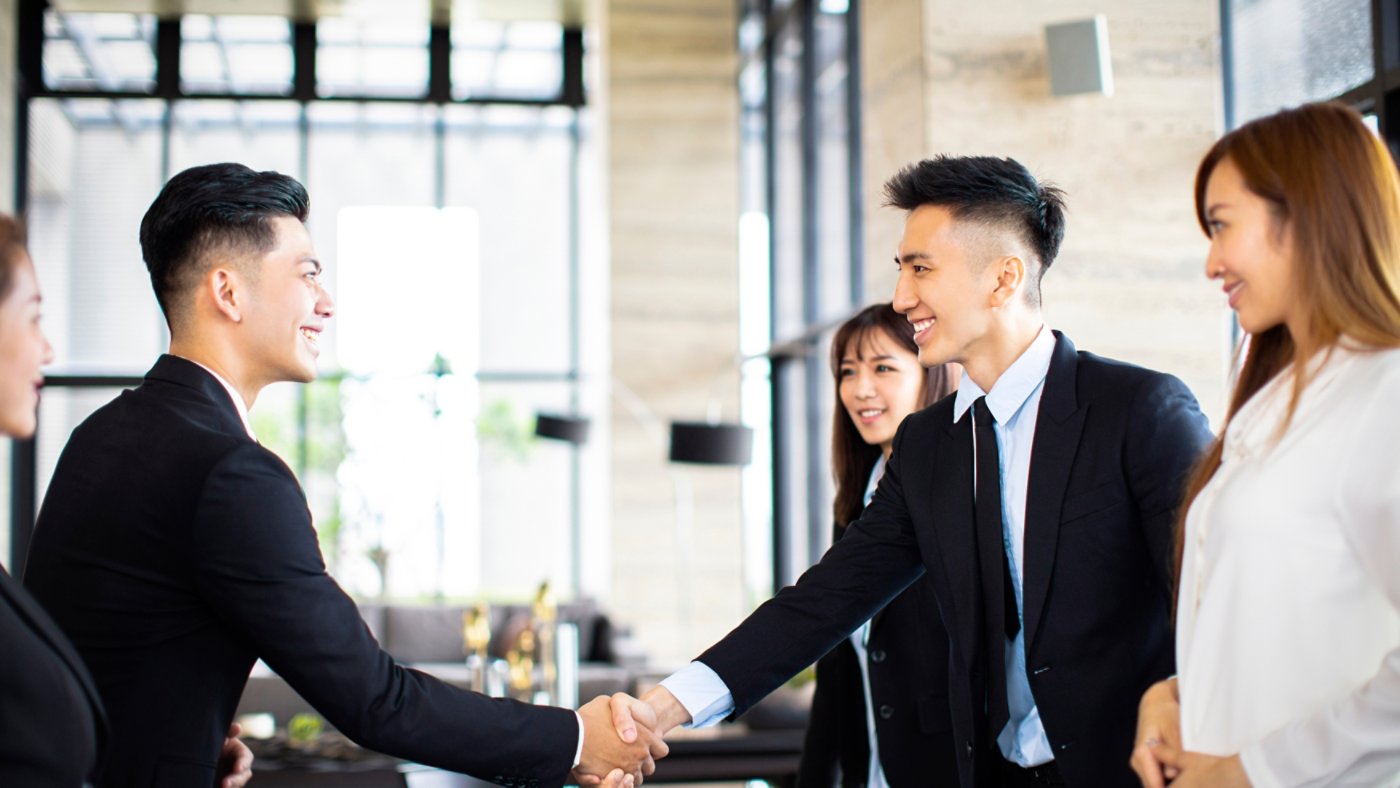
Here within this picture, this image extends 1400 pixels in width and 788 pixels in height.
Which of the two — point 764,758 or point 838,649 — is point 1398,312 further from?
point 764,758

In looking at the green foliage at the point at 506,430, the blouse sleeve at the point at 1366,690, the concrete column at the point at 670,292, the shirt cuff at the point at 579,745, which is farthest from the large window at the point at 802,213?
the blouse sleeve at the point at 1366,690

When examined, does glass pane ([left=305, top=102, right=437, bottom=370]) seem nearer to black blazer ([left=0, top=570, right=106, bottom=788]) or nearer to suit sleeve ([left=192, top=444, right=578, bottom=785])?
suit sleeve ([left=192, top=444, right=578, bottom=785])

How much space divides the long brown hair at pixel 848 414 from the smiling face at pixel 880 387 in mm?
13

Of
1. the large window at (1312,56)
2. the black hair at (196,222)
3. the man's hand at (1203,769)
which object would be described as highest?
the large window at (1312,56)

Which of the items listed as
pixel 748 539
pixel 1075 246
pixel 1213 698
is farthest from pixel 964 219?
pixel 748 539

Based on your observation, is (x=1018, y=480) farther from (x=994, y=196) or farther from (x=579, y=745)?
(x=579, y=745)

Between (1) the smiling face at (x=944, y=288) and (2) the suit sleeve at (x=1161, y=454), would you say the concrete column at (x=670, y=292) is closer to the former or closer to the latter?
(1) the smiling face at (x=944, y=288)

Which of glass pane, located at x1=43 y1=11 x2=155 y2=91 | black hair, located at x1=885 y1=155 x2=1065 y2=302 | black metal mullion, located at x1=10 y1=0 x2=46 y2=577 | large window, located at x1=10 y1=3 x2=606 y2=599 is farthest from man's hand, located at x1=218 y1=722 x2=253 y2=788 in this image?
glass pane, located at x1=43 y1=11 x2=155 y2=91

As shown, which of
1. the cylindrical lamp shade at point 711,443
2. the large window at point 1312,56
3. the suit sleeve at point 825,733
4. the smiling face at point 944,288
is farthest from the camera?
the cylindrical lamp shade at point 711,443

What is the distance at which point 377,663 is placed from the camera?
2330 millimetres

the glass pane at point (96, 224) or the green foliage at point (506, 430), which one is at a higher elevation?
the glass pane at point (96, 224)

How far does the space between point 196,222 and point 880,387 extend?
169cm

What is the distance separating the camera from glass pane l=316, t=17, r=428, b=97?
12.7 meters

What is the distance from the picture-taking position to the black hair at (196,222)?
230 centimetres
